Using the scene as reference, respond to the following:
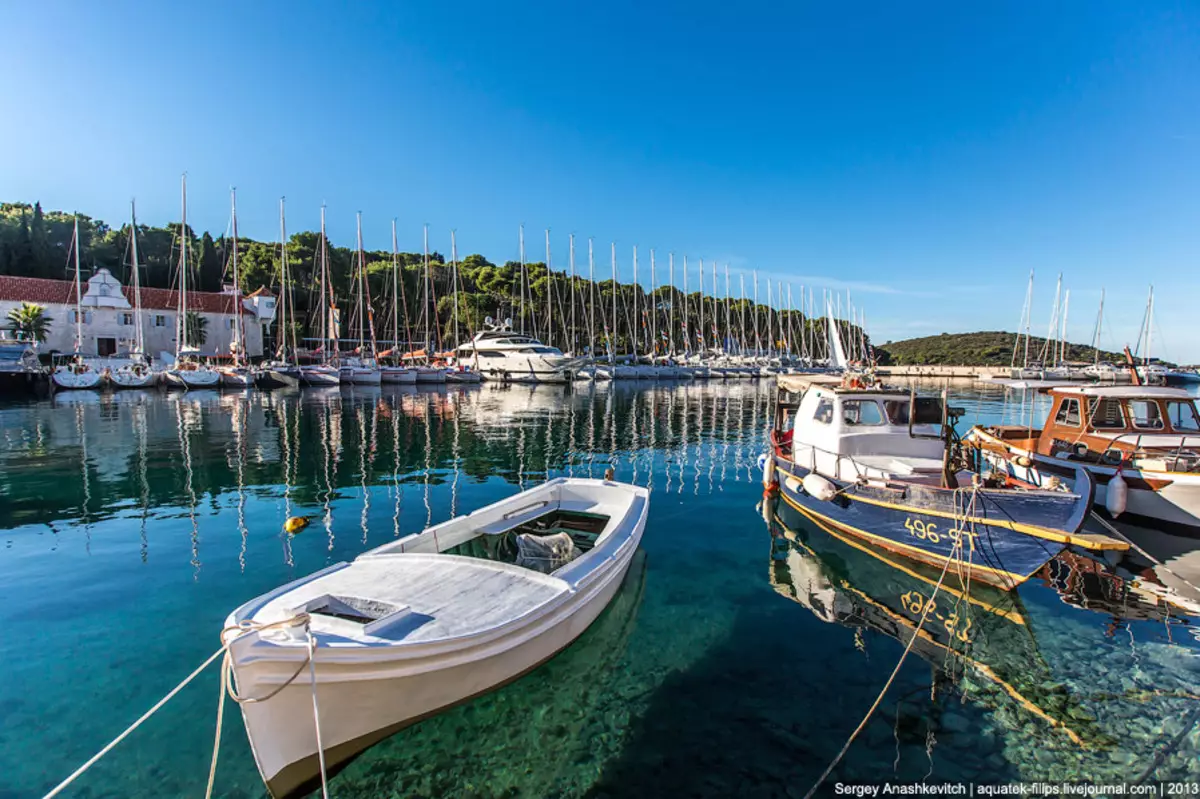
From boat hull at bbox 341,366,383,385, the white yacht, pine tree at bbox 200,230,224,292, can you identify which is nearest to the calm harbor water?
boat hull at bbox 341,366,383,385

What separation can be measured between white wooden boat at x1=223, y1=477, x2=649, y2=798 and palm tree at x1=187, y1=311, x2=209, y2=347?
76.5 metres

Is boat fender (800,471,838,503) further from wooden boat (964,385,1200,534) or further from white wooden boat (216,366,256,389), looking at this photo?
white wooden boat (216,366,256,389)

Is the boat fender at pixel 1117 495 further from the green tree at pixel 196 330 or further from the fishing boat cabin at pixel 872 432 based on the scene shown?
the green tree at pixel 196 330

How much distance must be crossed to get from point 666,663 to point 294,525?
9.42 m

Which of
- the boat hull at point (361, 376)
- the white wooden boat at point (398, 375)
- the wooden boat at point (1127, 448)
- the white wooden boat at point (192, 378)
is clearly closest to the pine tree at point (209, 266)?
the white wooden boat at point (192, 378)

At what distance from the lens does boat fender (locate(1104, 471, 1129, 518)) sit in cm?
1218

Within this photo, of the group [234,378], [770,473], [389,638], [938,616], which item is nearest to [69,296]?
[234,378]

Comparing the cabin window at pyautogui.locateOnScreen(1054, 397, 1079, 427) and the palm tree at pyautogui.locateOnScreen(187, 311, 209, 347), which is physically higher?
the palm tree at pyautogui.locateOnScreen(187, 311, 209, 347)

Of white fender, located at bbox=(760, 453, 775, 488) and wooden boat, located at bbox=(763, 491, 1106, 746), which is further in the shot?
white fender, located at bbox=(760, 453, 775, 488)

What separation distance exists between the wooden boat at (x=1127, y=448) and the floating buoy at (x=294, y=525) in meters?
15.2

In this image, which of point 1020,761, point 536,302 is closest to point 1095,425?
point 1020,761

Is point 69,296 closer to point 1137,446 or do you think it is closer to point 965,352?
point 1137,446

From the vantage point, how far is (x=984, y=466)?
20.8 meters

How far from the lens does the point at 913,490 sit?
33.1ft
